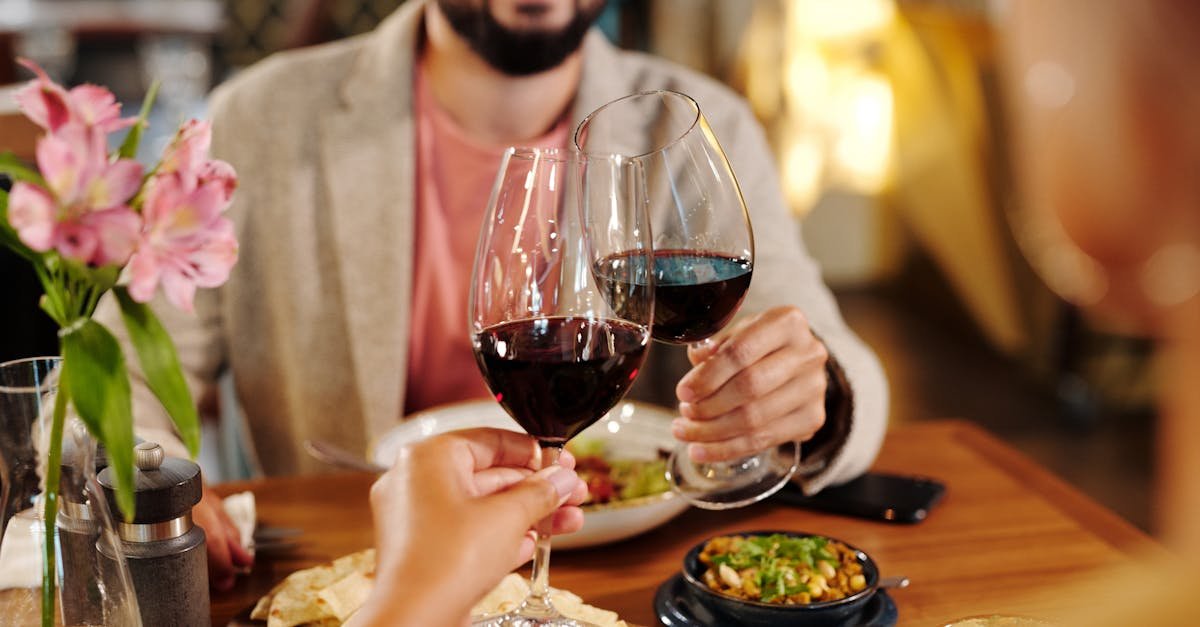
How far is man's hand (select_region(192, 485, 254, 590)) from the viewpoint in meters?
0.99

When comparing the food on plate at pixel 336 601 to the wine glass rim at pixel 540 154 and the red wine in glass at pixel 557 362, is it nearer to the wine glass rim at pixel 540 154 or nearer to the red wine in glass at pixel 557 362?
the red wine in glass at pixel 557 362

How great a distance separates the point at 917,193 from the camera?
520cm

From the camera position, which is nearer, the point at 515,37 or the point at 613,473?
the point at 613,473

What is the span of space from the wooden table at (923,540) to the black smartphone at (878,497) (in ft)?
0.04

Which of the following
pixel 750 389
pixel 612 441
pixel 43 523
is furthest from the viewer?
pixel 612 441

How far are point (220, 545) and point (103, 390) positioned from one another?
413mm

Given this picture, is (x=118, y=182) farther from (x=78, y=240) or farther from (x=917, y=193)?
(x=917, y=193)

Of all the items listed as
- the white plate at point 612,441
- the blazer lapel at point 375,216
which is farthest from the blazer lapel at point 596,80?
the white plate at point 612,441

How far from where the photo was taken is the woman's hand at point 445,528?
2.08 feet

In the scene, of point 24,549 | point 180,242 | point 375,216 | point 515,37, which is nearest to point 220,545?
point 24,549

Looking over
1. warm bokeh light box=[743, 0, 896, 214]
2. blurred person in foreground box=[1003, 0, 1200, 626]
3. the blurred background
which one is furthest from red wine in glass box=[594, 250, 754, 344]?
warm bokeh light box=[743, 0, 896, 214]

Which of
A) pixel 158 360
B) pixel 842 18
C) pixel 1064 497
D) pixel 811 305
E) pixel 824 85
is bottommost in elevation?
pixel 1064 497

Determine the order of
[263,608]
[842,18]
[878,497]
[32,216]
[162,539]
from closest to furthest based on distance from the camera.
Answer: [32,216] → [162,539] → [263,608] → [878,497] → [842,18]

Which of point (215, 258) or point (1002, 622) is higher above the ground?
point (215, 258)
